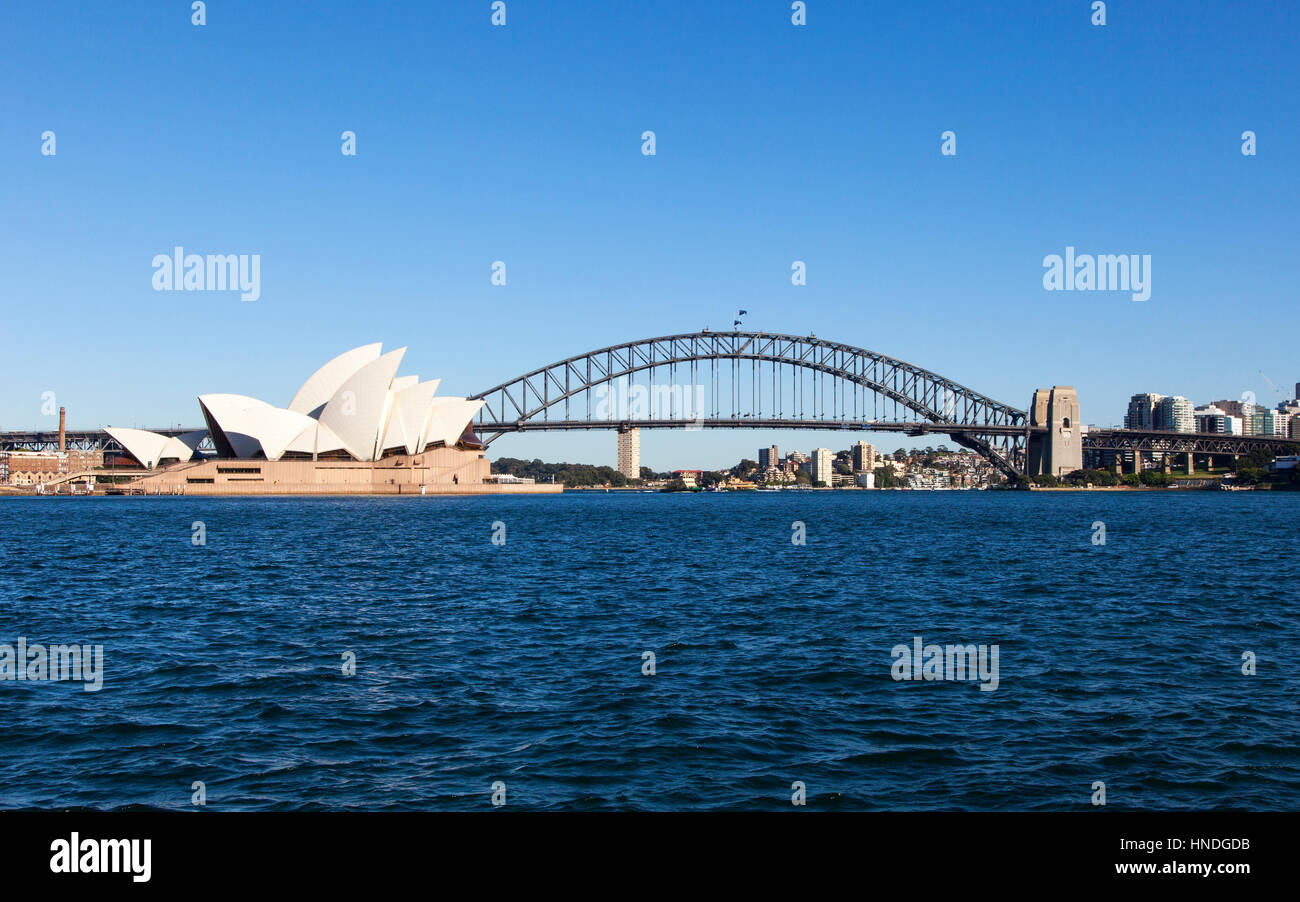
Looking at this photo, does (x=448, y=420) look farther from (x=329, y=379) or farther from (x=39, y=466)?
(x=39, y=466)

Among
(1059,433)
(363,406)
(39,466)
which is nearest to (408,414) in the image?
(363,406)

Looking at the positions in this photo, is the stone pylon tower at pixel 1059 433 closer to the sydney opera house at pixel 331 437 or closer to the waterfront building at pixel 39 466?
the sydney opera house at pixel 331 437

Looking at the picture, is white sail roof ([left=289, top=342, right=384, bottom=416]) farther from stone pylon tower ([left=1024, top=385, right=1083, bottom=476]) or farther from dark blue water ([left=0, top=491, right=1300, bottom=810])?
stone pylon tower ([left=1024, top=385, right=1083, bottom=476])

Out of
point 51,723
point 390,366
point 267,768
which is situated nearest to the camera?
point 267,768

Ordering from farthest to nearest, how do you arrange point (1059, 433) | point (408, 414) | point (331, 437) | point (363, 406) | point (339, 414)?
point (1059, 433)
point (408, 414)
point (331, 437)
point (339, 414)
point (363, 406)

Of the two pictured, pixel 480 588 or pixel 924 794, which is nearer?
pixel 924 794

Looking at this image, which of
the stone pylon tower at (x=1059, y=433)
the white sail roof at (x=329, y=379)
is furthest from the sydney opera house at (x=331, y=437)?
the stone pylon tower at (x=1059, y=433)
